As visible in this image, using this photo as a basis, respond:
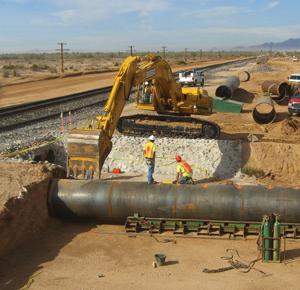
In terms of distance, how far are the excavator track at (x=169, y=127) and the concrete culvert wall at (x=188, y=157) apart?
2.25 m

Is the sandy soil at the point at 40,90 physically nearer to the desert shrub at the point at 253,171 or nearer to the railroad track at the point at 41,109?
the railroad track at the point at 41,109

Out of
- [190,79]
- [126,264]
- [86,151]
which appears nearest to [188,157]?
[86,151]

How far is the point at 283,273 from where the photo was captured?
10953 mm

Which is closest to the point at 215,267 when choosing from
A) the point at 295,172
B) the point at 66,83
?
the point at 295,172

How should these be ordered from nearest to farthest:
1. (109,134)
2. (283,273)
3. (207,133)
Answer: (283,273), (109,134), (207,133)

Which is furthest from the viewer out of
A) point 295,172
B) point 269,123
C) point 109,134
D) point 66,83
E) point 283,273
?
point 66,83

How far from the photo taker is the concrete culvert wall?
1936cm

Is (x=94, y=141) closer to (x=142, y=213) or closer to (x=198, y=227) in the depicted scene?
(x=142, y=213)

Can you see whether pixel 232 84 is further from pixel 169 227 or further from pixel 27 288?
pixel 27 288

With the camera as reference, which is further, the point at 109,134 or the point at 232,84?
the point at 232,84

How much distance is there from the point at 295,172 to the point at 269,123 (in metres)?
8.16

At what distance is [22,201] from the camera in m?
12.7

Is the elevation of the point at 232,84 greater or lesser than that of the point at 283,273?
greater

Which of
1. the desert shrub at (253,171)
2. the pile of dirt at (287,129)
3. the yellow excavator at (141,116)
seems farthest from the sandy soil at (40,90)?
the desert shrub at (253,171)
